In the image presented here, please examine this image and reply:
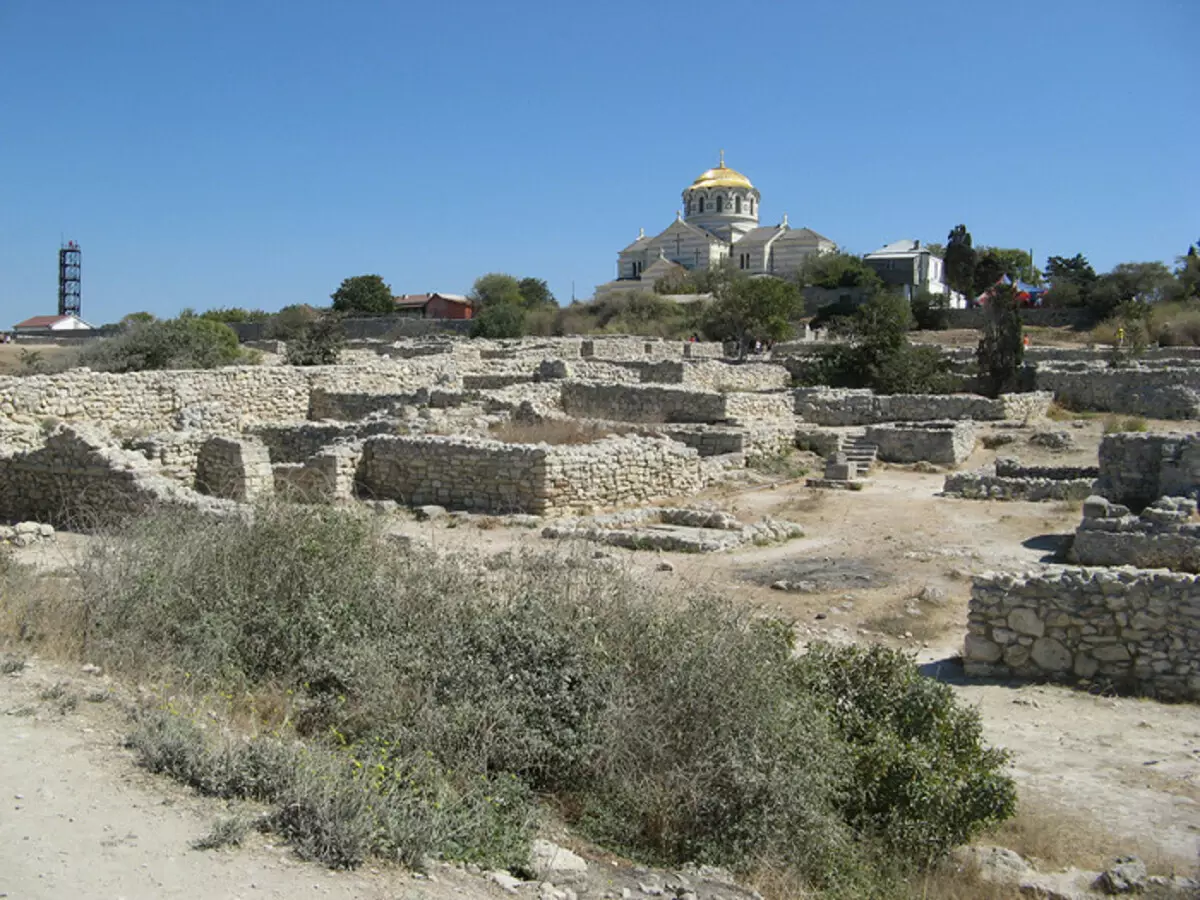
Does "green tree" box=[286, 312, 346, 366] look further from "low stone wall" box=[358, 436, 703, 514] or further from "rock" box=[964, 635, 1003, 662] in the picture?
"rock" box=[964, 635, 1003, 662]

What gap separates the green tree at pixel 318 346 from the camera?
28.6 meters

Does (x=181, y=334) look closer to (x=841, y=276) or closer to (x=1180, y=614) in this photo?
(x=1180, y=614)

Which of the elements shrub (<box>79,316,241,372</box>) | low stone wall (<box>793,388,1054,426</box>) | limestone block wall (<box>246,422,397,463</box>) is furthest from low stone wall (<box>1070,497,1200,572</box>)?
shrub (<box>79,316,241,372</box>)

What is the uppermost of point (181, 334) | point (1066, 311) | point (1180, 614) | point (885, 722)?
point (1066, 311)

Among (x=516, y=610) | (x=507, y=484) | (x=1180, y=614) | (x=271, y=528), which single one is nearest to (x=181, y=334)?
(x=507, y=484)

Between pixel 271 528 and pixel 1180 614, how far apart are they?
6.73m

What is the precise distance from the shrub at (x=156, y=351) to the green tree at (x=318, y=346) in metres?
1.99

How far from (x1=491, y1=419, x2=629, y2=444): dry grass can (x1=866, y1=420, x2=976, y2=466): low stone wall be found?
6150 mm

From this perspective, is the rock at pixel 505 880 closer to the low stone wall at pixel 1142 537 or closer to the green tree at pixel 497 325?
the low stone wall at pixel 1142 537

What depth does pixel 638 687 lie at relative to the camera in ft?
19.4

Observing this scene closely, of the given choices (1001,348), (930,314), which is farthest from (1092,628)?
(930,314)

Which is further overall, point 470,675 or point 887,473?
point 887,473

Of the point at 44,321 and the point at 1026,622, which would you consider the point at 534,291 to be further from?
the point at 1026,622

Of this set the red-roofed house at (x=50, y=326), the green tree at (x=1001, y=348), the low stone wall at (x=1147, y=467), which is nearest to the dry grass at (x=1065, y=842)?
the low stone wall at (x=1147, y=467)
